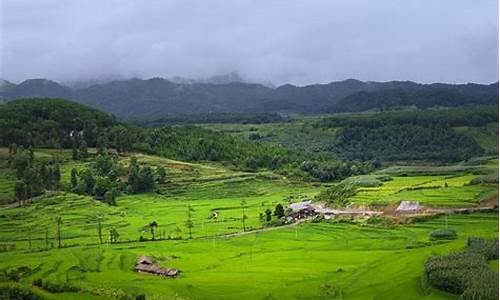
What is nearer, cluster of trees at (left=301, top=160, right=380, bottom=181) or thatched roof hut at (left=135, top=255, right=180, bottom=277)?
thatched roof hut at (left=135, top=255, right=180, bottom=277)

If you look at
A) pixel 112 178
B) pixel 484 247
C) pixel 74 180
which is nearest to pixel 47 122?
pixel 112 178

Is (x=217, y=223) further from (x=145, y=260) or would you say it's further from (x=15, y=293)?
(x=15, y=293)

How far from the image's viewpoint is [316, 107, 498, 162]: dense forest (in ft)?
439

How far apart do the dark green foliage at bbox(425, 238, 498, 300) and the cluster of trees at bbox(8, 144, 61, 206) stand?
56.0 meters

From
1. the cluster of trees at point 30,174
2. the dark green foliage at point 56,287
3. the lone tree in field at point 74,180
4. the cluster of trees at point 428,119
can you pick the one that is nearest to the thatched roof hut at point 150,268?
the dark green foliage at point 56,287

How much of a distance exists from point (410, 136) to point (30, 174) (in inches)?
3573

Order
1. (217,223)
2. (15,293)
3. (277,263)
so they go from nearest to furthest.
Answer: (15,293) → (277,263) → (217,223)

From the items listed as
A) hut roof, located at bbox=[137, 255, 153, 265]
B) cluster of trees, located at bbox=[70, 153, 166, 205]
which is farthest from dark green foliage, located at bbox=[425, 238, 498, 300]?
cluster of trees, located at bbox=[70, 153, 166, 205]

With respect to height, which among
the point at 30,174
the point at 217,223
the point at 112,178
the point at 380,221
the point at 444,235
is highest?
the point at 30,174

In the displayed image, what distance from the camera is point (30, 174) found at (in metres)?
85.3

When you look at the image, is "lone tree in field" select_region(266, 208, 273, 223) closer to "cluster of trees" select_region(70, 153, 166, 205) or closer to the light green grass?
the light green grass

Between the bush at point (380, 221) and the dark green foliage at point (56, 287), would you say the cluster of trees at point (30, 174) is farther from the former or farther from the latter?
the bush at point (380, 221)

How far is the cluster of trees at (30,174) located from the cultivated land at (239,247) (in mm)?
2834

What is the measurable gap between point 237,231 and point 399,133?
307 feet
